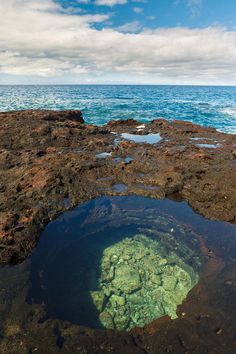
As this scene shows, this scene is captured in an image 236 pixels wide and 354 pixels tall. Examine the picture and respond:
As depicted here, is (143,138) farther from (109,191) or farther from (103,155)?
(109,191)

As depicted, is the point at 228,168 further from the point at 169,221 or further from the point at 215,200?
the point at 169,221

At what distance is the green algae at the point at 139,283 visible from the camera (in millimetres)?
6215

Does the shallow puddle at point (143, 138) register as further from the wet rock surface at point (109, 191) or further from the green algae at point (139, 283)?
the green algae at point (139, 283)

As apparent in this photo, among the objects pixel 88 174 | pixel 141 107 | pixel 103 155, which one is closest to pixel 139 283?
pixel 88 174

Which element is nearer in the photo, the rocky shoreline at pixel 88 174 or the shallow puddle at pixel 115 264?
the shallow puddle at pixel 115 264

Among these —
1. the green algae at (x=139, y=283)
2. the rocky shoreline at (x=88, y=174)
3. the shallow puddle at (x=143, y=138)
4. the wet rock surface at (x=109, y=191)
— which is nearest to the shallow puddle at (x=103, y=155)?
the rocky shoreline at (x=88, y=174)

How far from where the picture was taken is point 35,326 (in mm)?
5488

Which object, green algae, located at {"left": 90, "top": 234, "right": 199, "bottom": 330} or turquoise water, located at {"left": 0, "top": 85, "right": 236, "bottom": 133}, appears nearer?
green algae, located at {"left": 90, "top": 234, "right": 199, "bottom": 330}

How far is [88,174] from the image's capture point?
38.7 feet

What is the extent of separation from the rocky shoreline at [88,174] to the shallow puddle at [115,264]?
587 millimetres

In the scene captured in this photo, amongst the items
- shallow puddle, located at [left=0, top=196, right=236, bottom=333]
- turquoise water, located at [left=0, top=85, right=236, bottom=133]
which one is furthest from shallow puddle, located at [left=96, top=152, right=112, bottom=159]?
turquoise water, located at [left=0, top=85, right=236, bottom=133]

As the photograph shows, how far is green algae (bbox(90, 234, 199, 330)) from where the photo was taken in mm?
6215

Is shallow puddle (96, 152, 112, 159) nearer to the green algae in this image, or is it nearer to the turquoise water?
the green algae

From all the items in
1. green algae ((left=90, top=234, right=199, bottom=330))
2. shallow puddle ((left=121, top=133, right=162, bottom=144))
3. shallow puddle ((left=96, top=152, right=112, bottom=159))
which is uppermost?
shallow puddle ((left=96, top=152, right=112, bottom=159))
